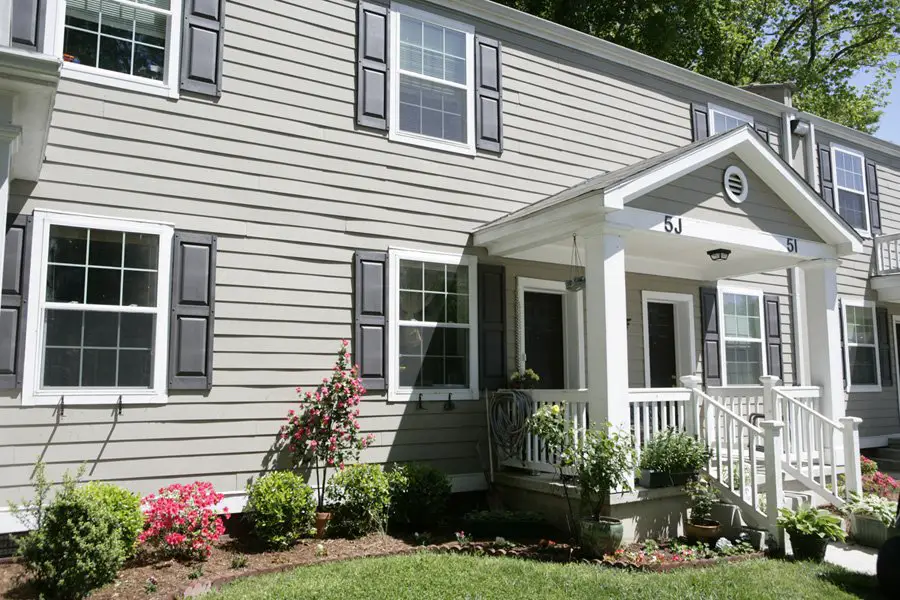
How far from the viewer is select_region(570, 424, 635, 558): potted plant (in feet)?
19.8

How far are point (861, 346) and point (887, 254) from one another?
1830 mm

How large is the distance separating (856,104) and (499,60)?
18.6 m

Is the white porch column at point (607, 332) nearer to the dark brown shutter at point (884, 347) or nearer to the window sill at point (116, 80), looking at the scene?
the window sill at point (116, 80)

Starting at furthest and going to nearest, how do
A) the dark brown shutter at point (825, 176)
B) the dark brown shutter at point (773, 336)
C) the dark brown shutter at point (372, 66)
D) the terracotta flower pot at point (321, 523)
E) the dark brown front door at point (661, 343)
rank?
the dark brown shutter at point (825, 176) < the dark brown shutter at point (773, 336) < the dark brown front door at point (661, 343) < the dark brown shutter at point (372, 66) < the terracotta flower pot at point (321, 523)

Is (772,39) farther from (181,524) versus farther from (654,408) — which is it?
(181,524)

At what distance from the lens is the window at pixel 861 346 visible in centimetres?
1240

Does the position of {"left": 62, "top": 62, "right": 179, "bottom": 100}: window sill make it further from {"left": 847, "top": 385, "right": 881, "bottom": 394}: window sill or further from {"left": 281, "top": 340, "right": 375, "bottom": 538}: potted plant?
{"left": 847, "top": 385, "right": 881, "bottom": 394}: window sill

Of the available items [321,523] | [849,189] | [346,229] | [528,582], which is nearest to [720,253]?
[346,229]

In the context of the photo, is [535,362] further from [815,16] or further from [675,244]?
[815,16]

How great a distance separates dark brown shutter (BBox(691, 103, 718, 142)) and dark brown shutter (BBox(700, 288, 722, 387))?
235 cm

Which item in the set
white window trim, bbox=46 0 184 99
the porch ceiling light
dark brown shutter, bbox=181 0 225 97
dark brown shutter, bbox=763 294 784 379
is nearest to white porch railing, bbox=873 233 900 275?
dark brown shutter, bbox=763 294 784 379

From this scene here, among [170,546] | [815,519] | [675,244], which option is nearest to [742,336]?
[675,244]

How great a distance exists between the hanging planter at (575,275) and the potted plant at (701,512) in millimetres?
2369

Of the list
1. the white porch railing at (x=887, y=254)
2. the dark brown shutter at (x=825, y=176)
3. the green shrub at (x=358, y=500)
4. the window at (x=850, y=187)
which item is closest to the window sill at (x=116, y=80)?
the green shrub at (x=358, y=500)
